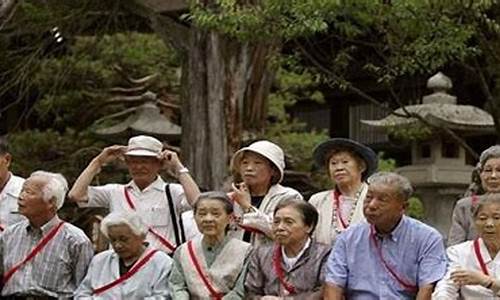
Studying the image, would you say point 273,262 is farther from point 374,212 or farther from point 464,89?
point 464,89

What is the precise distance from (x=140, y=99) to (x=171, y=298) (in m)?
7.43

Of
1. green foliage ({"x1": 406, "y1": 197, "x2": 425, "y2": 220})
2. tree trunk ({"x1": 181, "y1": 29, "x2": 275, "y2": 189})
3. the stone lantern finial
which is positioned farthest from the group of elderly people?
the stone lantern finial

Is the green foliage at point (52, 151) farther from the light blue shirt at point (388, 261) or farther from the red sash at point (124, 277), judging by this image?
the light blue shirt at point (388, 261)

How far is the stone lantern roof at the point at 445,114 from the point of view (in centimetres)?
1165

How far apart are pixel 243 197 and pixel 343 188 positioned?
21.9 inches

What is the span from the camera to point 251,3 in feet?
31.4

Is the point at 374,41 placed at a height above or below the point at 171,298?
above

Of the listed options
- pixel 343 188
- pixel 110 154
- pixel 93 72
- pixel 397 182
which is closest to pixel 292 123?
pixel 93 72

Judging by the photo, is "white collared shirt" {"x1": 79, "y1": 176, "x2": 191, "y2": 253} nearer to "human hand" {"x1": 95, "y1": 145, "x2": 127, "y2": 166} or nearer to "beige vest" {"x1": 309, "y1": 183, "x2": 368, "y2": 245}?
"human hand" {"x1": 95, "y1": 145, "x2": 127, "y2": 166}

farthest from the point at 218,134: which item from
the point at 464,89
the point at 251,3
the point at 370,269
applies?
the point at 370,269

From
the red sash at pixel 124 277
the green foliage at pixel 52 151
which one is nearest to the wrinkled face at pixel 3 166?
the red sash at pixel 124 277

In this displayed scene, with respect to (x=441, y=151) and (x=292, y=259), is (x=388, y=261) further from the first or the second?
(x=441, y=151)

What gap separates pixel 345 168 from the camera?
609cm

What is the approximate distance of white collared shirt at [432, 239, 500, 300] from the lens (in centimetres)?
544
